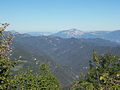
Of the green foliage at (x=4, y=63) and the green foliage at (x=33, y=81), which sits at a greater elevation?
the green foliage at (x=4, y=63)

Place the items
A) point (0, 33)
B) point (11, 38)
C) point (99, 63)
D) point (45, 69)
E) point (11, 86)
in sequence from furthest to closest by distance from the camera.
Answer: point (45, 69)
point (99, 63)
point (11, 86)
point (0, 33)
point (11, 38)

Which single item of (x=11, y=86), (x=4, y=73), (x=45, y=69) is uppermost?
(x=4, y=73)

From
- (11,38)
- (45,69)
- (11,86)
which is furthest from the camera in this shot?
(45,69)

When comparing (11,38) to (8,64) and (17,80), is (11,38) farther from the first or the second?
(17,80)

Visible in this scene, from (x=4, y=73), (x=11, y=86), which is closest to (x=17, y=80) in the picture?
(x=11, y=86)

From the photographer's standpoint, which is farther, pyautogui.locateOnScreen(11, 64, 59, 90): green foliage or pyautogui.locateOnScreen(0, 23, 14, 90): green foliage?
pyautogui.locateOnScreen(11, 64, 59, 90): green foliage

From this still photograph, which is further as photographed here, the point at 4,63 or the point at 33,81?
the point at 33,81

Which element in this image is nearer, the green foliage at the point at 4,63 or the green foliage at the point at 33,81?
the green foliage at the point at 4,63

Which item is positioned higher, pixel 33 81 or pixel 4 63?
pixel 4 63

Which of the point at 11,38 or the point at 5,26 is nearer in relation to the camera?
the point at 11,38

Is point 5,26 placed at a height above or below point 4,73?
above

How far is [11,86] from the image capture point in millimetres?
22625

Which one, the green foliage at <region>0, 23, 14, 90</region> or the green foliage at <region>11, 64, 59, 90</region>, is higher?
the green foliage at <region>0, 23, 14, 90</region>

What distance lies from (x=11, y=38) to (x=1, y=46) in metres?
1.26
